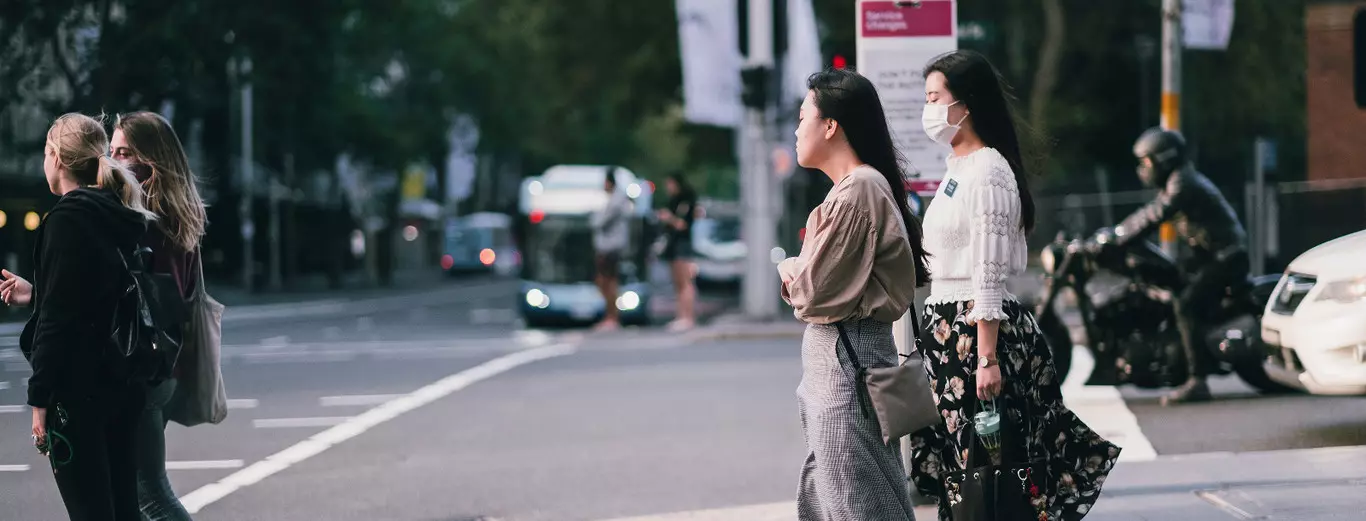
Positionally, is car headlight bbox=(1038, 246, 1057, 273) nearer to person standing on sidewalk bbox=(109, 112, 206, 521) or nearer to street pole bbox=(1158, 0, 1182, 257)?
street pole bbox=(1158, 0, 1182, 257)

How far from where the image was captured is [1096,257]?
10.3 m

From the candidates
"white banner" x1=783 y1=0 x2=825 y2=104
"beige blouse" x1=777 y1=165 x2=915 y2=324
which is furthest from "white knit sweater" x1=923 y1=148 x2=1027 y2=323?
"white banner" x1=783 y1=0 x2=825 y2=104

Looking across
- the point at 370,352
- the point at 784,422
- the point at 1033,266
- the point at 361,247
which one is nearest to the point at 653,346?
the point at 370,352

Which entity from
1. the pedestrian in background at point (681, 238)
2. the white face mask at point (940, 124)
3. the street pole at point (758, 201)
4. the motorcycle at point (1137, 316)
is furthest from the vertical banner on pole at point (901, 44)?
the street pole at point (758, 201)

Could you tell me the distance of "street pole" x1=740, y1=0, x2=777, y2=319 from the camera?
20.4 meters

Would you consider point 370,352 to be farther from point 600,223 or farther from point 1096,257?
point 1096,257

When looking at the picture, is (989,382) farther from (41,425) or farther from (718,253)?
(718,253)

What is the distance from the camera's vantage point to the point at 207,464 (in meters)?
8.88

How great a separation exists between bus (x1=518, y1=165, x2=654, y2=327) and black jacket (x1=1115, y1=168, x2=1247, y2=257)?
12.1m

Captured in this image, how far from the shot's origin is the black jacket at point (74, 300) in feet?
15.5

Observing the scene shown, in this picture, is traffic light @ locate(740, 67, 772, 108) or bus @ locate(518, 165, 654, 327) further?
bus @ locate(518, 165, 654, 327)

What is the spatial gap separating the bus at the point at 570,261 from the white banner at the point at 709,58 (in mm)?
1418

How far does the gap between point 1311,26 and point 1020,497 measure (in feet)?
68.1

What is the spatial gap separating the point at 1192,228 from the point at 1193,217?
0.09 m
